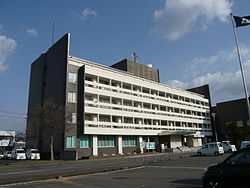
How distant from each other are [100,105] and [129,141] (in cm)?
1090

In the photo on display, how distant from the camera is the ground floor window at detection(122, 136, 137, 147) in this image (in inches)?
1842

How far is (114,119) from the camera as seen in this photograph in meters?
46.3

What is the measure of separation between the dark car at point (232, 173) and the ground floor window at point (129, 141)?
39.0 meters

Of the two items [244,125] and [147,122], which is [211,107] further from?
[147,122]

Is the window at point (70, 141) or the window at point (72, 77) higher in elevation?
the window at point (72, 77)

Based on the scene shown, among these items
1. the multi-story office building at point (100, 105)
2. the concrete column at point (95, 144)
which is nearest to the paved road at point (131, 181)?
the multi-story office building at point (100, 105)

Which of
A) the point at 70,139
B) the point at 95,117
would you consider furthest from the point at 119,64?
the point at 70,139

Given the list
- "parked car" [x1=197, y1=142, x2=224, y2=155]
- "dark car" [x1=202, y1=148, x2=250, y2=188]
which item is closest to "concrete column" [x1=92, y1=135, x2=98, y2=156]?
"parked car" [x1=197, y1=142, x2=224, y2=155]

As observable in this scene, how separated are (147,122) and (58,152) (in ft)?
71.4

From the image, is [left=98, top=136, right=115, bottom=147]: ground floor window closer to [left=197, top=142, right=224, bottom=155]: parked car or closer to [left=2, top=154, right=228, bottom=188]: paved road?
[left=197, top=142, right=224, bottom=155]: parked car

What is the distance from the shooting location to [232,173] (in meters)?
7.48

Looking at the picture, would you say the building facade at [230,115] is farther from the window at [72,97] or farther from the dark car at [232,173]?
the dark car at [232,173]

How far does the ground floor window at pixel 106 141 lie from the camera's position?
4269cm

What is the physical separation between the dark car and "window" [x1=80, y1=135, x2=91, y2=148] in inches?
1325
